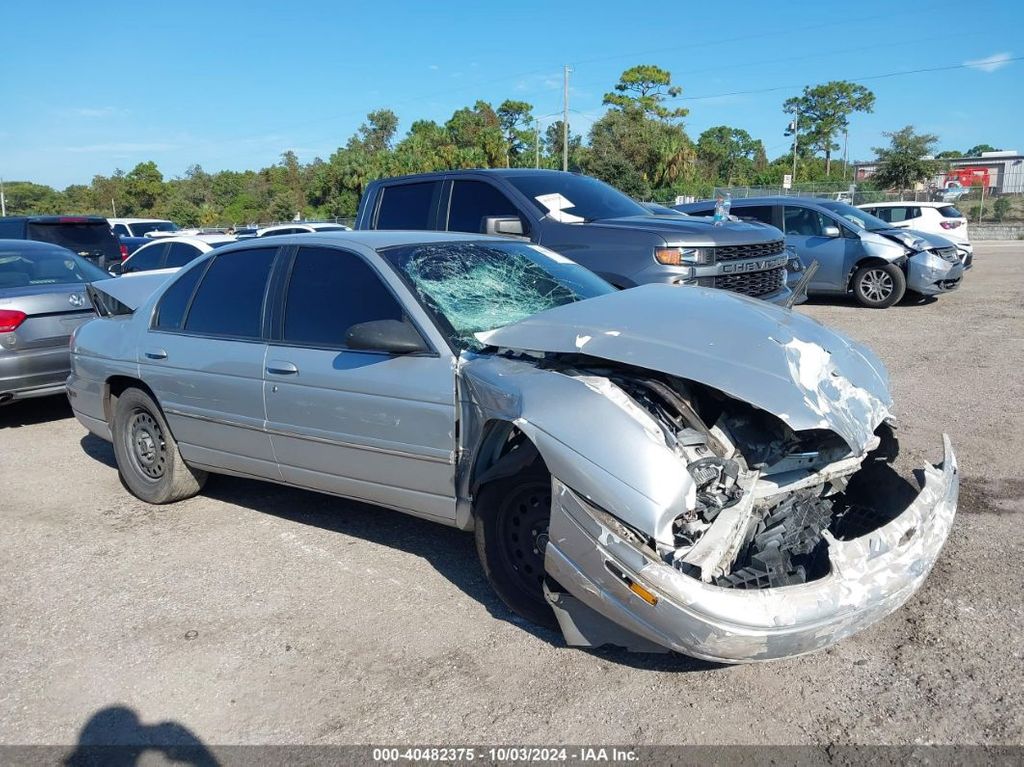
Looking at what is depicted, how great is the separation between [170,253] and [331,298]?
8505 mm

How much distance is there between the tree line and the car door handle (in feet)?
116

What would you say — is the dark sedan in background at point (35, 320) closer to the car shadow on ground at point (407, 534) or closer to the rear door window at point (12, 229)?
the car shadow on ground at point (407, 534)

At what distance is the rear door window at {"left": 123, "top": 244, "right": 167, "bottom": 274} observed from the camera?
38.4ft

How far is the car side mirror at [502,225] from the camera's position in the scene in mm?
6789

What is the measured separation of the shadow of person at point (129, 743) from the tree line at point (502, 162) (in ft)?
121

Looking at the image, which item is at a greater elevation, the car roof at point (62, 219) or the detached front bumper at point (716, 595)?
the car roof at point (62, 219)

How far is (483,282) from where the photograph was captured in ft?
13.8

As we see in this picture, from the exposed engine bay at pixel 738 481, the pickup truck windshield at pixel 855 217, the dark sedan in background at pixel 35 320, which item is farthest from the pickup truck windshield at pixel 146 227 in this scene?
the exposed engine bay at pixel 738 481

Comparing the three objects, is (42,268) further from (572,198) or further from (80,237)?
(80,237)

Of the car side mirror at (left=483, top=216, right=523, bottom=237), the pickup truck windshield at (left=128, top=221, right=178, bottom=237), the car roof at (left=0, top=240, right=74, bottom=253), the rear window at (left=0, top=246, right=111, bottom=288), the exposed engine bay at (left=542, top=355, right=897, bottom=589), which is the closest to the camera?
the exposed engine bay at (left=542, top=355, right=897, bottom=589)

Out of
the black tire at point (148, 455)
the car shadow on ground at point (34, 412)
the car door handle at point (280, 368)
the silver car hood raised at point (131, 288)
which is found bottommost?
the car shadow on ground at point (34, 412)

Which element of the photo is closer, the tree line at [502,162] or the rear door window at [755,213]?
the rear door window at [755,213]

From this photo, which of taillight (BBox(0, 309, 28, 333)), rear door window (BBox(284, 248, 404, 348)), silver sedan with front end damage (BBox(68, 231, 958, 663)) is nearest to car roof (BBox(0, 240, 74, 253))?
taillight (BBox(0, 309, 28, 333))

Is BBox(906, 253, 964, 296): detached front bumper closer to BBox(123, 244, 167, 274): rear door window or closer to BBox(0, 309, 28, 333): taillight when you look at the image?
BBox(123, 244, 167, 274): rear door window
